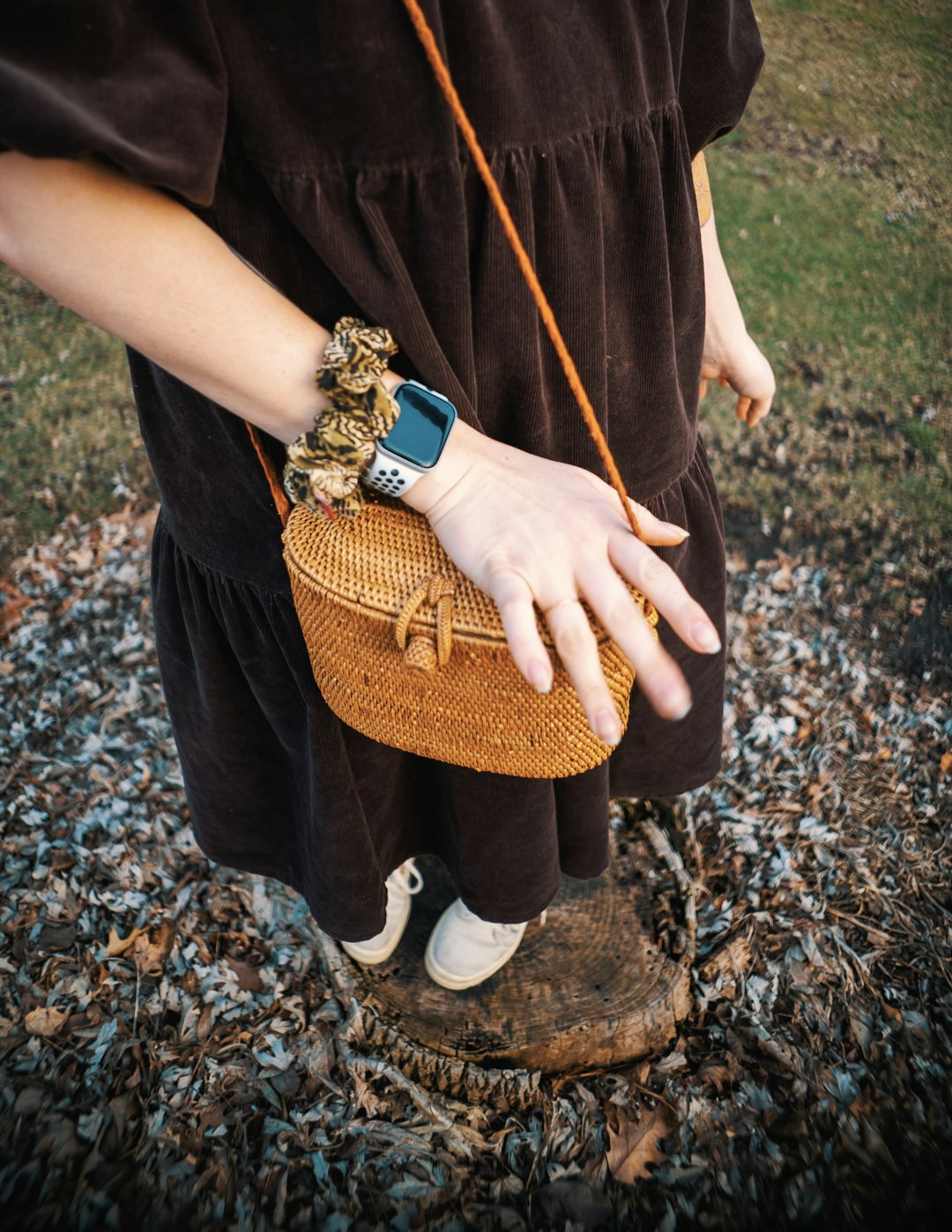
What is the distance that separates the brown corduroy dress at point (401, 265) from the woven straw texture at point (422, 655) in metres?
0.21

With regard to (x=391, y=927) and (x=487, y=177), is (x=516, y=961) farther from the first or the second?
(x=487, y=177)

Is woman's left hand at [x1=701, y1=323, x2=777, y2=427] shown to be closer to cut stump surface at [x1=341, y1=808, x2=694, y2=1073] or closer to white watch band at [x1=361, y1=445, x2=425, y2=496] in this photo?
white watch band at [x1=361, y1=445, x2=425, y2=496]

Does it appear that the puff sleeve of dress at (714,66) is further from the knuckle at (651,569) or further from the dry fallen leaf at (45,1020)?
the dry fallen leaf at (45,1020)

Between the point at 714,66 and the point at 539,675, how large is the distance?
3.57 feet

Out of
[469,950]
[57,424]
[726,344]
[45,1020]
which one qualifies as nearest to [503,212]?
[726,344]

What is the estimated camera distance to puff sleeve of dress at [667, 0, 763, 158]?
4.02 feet

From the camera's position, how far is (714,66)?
124cm

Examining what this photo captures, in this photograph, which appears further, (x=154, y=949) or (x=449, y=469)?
(x=154, y=949)

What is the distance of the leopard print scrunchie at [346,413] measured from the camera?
887 millimetres

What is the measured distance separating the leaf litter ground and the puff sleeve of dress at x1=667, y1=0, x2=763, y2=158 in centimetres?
182

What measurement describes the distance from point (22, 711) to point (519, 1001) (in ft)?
6.69

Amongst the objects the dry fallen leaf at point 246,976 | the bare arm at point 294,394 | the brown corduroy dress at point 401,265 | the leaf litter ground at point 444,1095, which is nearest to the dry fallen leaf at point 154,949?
the leaf litter ground at point 444,1095

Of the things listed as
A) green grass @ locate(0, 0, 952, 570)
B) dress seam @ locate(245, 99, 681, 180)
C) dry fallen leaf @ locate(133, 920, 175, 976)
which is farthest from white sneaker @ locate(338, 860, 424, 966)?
green grass @ locate(0, 0, 952, 570)

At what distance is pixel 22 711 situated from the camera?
2795 mm
